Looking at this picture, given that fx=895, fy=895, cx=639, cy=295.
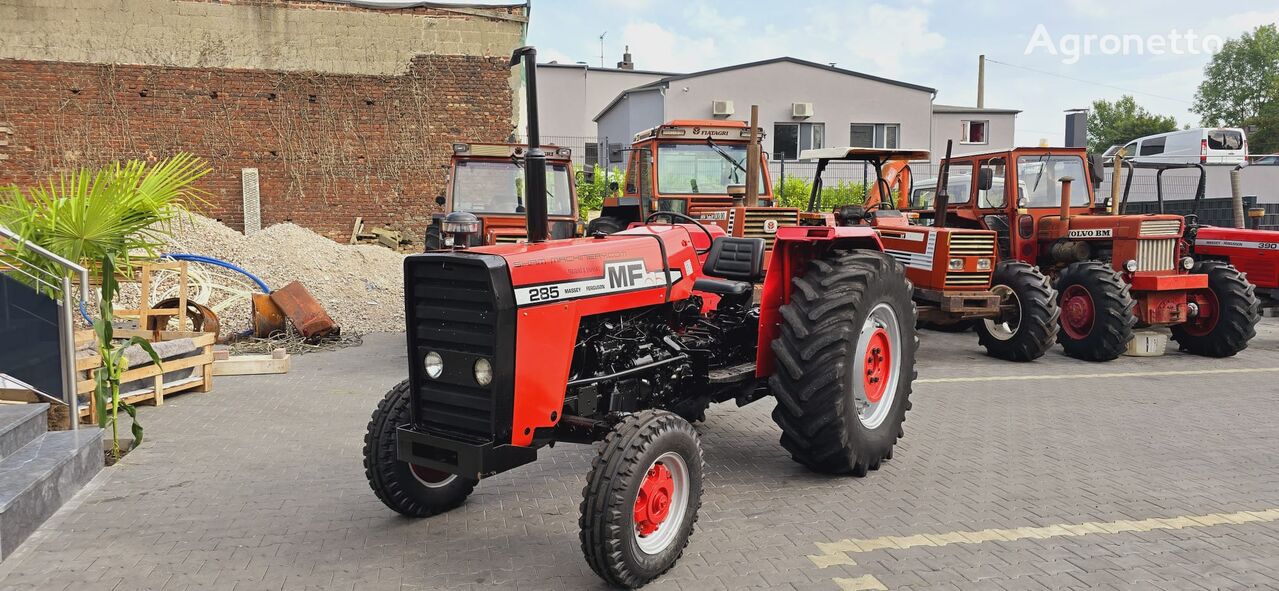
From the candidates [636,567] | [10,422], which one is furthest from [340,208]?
[636,567]

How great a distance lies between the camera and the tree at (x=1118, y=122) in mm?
50172

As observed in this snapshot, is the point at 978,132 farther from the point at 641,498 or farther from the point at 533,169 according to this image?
the point at 641,498

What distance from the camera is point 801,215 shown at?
8555 millimetres

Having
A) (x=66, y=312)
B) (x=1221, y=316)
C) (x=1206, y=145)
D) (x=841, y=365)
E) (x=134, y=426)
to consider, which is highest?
(x=1206, y=145)

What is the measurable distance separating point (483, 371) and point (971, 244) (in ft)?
22.2

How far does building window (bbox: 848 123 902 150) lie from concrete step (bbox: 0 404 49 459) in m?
24.9

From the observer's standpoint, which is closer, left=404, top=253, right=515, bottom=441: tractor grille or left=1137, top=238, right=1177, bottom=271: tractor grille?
left=404, top=253, right=515, bottom=441: tractor grille

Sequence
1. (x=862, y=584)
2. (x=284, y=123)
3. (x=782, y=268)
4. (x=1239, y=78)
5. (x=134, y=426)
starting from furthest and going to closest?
(x=1239, y=78), (x=284, y=123), (x=134, y=426), (x=782, y=268), (x=862, y=584)

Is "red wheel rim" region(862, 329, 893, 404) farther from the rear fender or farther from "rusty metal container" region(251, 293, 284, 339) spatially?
"rusty metal container" region(251, 293, 284, 339)

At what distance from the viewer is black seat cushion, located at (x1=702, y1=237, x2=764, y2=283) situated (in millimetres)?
4691

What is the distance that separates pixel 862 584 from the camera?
363cm

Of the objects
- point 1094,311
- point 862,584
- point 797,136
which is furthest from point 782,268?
point 797,136

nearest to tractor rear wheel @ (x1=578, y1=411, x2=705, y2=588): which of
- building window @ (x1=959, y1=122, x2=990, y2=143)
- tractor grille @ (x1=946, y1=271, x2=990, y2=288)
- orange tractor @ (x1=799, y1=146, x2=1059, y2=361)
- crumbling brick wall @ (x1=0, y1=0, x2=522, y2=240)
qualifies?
orange tractor @ (x1=799, y1=146, x2=1059, y2=361)

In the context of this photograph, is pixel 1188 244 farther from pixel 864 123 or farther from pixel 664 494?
pixel 864 123
